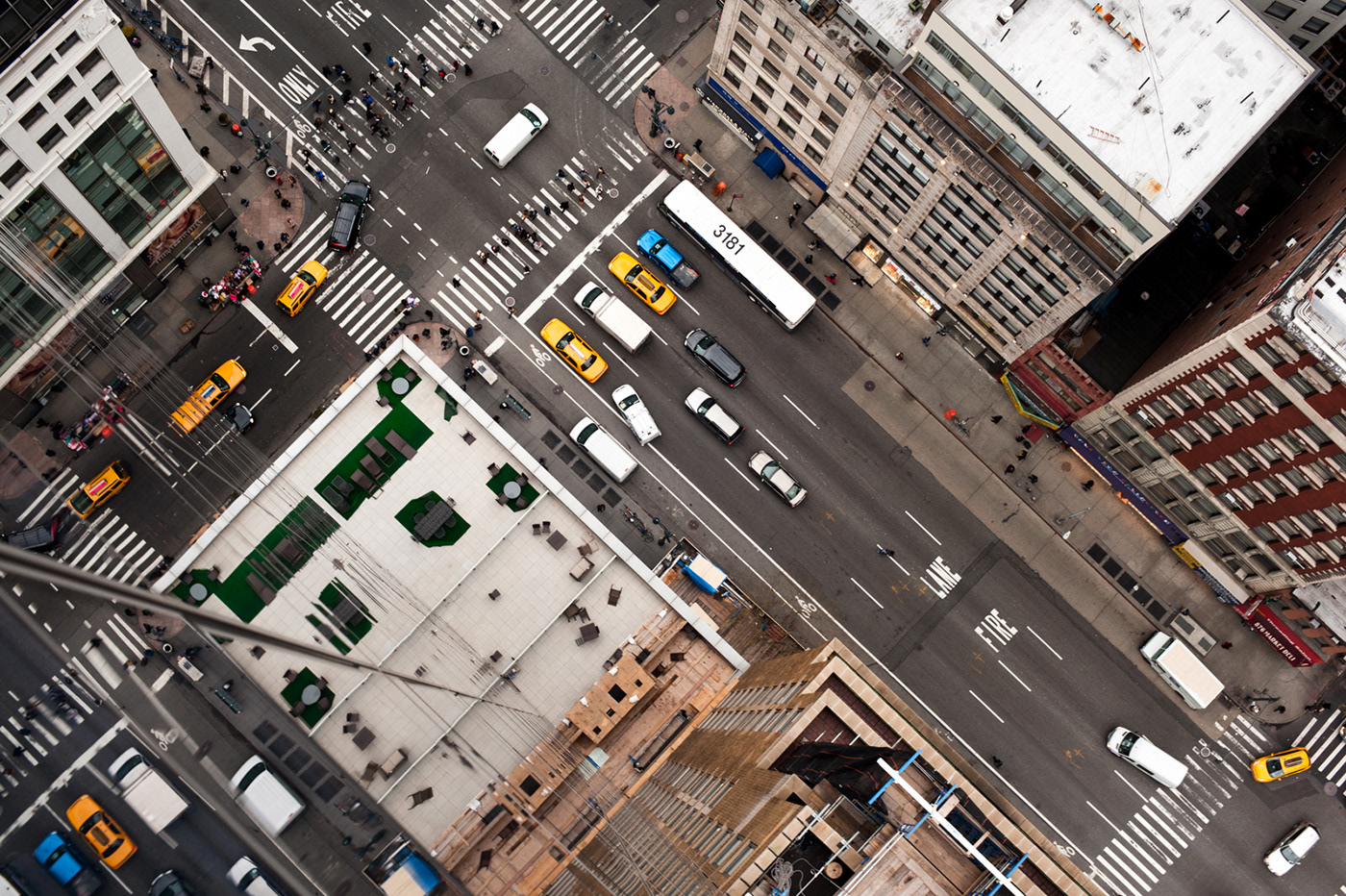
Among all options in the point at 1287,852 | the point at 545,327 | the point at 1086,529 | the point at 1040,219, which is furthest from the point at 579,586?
the point at 1287,852

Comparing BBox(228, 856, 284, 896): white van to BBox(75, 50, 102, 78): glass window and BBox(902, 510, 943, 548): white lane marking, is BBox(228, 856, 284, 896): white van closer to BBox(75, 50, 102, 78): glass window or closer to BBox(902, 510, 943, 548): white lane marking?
BBox(75, 50, 102, 78): glass window

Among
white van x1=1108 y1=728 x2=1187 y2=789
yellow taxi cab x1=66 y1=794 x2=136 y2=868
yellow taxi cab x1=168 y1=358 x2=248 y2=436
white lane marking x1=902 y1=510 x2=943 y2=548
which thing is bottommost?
yellow taxi cab x1=66 y1=794 x2=136 y2=868

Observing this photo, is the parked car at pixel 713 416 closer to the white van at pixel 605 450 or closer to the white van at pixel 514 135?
the white van at pixel 605 450

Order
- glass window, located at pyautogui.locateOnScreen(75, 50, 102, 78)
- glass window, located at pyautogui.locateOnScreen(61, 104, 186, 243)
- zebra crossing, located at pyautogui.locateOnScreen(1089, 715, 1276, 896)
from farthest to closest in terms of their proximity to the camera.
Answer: zebra crossing, located at pyautogui.locateOnScreen(1089, 715, 1276, 896)
glass window, located at pyautogui.locateOnScreen(61, 104, 186, 243)
glass window, located at pyautogui.locateOnScreen(75, 50, 102, 78)

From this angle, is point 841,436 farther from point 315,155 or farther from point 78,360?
point 78,360

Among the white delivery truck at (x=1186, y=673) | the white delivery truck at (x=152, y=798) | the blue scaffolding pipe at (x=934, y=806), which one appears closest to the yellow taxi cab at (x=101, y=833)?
the white delivery truck at (x=152, y=798)

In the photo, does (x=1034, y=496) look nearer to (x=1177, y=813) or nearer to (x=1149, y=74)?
(x=1177, y=813)

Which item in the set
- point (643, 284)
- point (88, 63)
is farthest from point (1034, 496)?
point (88, 63)

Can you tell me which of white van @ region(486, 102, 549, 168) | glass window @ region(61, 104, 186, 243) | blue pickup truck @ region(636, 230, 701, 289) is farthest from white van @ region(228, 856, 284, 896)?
white van @ region(486, 102, 549, 168)
